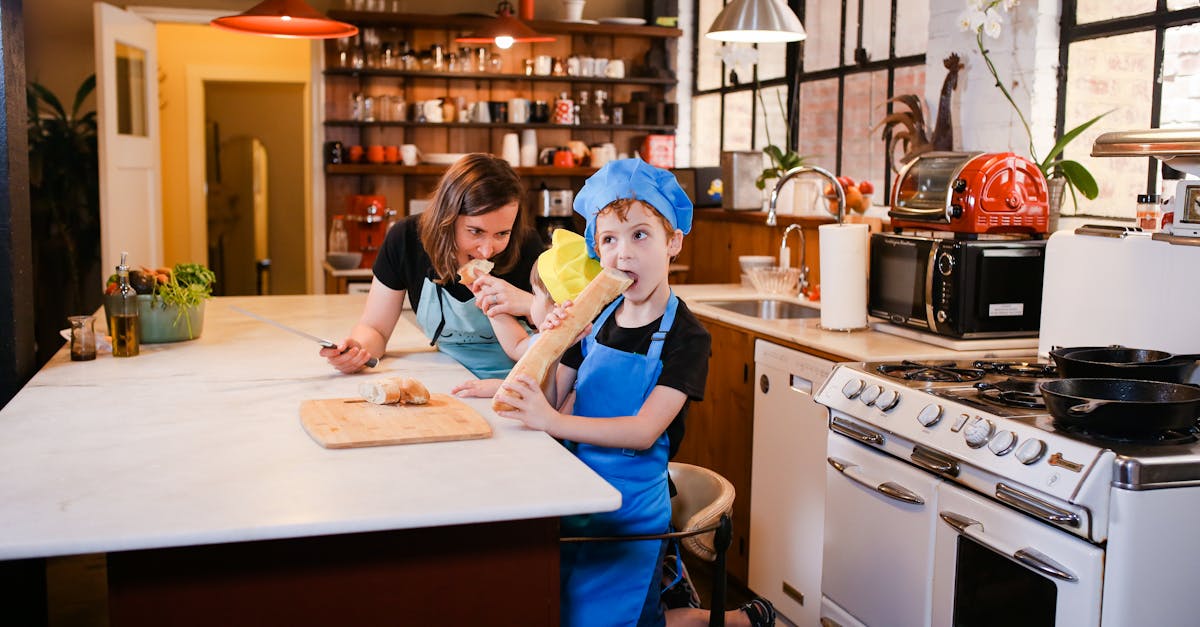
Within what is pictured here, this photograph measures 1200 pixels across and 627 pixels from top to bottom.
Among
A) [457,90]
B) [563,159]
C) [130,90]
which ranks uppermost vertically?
[457,90]

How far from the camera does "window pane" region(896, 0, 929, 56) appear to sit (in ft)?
15.7

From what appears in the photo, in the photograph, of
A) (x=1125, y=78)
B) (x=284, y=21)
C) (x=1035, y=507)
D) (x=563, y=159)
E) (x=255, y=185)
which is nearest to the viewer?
(x=1035, y=507)

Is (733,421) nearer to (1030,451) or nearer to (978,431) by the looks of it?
(978,431)

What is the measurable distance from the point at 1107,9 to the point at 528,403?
2.84 m

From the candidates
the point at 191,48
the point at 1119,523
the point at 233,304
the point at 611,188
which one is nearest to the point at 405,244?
the point at 611,188

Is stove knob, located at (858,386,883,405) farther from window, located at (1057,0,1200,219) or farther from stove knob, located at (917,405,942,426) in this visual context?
window, located at (1057,0,1200,219)

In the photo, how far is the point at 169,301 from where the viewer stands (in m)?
2.95

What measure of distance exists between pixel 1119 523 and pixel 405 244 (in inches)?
69.1

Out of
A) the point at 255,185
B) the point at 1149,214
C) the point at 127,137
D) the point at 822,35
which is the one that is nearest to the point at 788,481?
the point at 1149,214

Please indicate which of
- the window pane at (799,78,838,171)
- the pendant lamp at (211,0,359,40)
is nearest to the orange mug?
the window pane at (799,78,838,171)

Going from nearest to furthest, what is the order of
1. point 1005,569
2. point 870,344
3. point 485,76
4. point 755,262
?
point 1005,569 → point 870,344 → point 755,262 → point 485,76

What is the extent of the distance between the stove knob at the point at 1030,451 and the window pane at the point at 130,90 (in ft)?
18.0

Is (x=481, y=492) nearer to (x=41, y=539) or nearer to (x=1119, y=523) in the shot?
(x=41, y=539)

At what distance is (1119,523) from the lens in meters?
1.87
